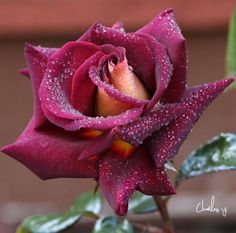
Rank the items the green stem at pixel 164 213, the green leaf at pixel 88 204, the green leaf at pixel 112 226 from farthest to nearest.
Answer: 1. the green leaf at pixel 88 204
2. the green leaf at pixel 112 226
3. the green stem at pixel 164 213

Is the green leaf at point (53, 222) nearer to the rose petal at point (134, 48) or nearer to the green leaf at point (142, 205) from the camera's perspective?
the green leaf at point (142, 205)

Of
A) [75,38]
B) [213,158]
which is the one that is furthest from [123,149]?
[75,38]

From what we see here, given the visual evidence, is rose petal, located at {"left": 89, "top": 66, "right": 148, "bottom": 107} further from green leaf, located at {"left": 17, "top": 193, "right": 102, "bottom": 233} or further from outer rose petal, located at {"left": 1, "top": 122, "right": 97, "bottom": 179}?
green leaf, located at {"left": 17, "top": 193, "right": 102, "bottom": 233}

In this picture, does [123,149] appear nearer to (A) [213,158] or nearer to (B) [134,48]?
(B) [134,48]

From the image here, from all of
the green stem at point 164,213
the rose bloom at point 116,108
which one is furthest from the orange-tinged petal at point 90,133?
the green stem at point 164,213

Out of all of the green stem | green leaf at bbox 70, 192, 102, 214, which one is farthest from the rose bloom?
green leaf at bbox 70, 192, 102, 214

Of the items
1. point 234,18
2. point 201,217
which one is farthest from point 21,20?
point 234,18

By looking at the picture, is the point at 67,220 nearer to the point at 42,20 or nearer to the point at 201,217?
the point at 201,217
